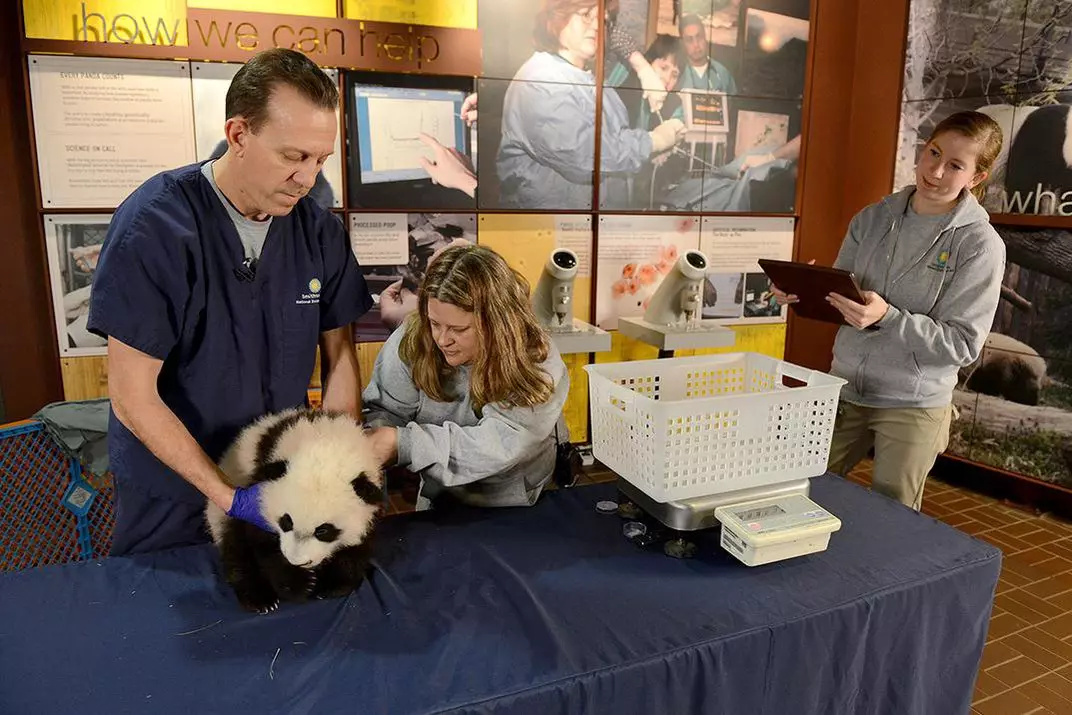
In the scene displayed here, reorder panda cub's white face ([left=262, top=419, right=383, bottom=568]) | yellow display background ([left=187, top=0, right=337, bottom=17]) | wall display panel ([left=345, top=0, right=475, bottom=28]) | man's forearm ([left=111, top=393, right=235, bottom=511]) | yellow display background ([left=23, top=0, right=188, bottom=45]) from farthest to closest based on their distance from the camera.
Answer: wall display panel ([left=345, top=0, right=475, bottom=28])
yellow display background ([left=187, top=0, right=337, bottom=17])
yellow display background ([left=23, top=0, right=188, bottom=45])
man's forearm ([left=111, top=393, right=235, bottom=511])
panda cub's white face ([left=262, top=419, right=383, bottom=568])

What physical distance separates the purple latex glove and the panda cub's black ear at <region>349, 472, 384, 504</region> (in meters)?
0.16

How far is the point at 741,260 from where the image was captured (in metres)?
4.42

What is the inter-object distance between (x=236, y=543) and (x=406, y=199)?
2539 mm

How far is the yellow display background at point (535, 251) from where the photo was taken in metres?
3.81

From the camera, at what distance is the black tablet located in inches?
81.0

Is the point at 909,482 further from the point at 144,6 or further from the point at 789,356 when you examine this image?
the point at 144,6

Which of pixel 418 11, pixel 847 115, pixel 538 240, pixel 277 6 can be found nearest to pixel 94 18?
pixel 277 6

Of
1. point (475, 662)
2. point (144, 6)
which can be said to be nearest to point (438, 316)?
point (475, 662)

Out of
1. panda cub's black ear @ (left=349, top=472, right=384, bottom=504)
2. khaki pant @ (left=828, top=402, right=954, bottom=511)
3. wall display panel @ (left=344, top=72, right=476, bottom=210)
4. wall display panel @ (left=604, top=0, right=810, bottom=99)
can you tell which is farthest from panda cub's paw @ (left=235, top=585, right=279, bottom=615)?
wall display panel @ (left=604, top=0, right=810, bottom=99)

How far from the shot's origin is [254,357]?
1.56 meters

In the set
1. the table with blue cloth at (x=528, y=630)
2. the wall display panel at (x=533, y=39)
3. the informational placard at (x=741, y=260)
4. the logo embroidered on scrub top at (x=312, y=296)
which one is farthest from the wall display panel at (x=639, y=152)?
the table with blue cloth at (x=528, y=630)

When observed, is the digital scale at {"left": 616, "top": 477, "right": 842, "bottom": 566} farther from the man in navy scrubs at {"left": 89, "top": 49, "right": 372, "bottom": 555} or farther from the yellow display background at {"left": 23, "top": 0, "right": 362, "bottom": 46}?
the yellow display background at {"left": 23, "top": 0, "right": 362, "bottom": 46}

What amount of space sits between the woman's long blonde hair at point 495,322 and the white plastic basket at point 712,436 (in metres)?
0.17

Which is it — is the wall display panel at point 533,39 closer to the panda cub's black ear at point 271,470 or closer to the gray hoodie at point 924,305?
the gray hoodie at point 924,305
